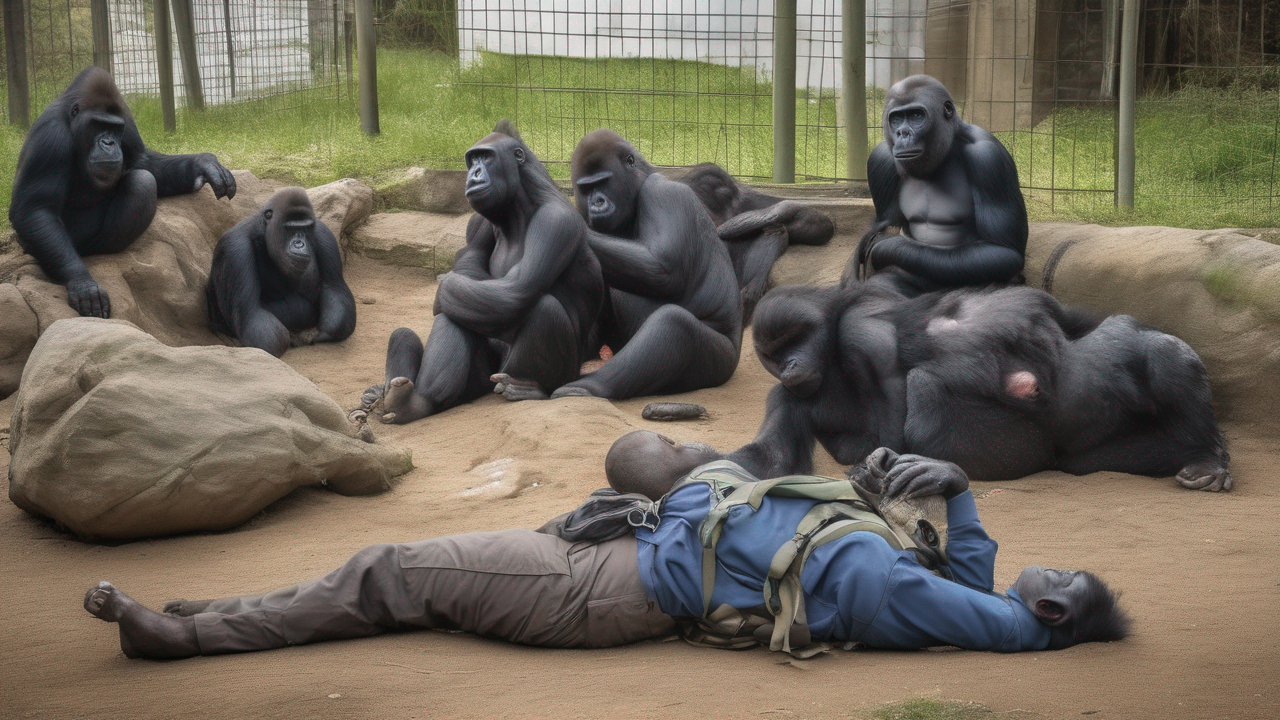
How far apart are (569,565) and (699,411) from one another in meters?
2.85

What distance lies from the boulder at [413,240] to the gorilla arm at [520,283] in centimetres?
239

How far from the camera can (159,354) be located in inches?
183

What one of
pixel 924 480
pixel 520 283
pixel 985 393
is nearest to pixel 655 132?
pixel 520 283

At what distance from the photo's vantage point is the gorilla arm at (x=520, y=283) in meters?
6.21

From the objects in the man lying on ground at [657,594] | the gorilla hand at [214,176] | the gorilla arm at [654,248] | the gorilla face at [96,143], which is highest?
the gorilla face at [96,143]

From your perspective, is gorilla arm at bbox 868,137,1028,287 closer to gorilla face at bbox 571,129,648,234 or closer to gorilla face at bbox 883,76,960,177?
gorilla face at bbox 883,76,960,177

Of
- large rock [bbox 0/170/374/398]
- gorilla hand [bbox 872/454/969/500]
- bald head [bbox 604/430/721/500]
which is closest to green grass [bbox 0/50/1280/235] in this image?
large rock [bbox 0/170/374/398]

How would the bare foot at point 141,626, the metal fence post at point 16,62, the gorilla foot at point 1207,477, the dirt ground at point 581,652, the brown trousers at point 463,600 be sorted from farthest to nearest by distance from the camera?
the metal fence post at point 16,62, the gorilla foot at point 1207,477, the brown trousers at point 463,600, the bare foot at point 141,626, the dirt ground at point 581,652

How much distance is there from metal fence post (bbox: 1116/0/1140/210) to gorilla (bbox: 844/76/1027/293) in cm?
211

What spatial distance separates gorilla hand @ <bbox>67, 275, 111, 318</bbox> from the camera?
21.6ft

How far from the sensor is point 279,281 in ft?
24.3

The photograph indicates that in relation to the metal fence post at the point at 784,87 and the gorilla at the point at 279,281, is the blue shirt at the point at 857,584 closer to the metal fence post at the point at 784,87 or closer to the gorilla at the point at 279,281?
the gorilla at the point at 279,281

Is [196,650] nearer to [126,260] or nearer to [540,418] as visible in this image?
[540,418]

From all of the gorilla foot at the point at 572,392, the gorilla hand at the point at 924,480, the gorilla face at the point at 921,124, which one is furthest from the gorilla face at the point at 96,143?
the gorilla hand at the point at 924,480
